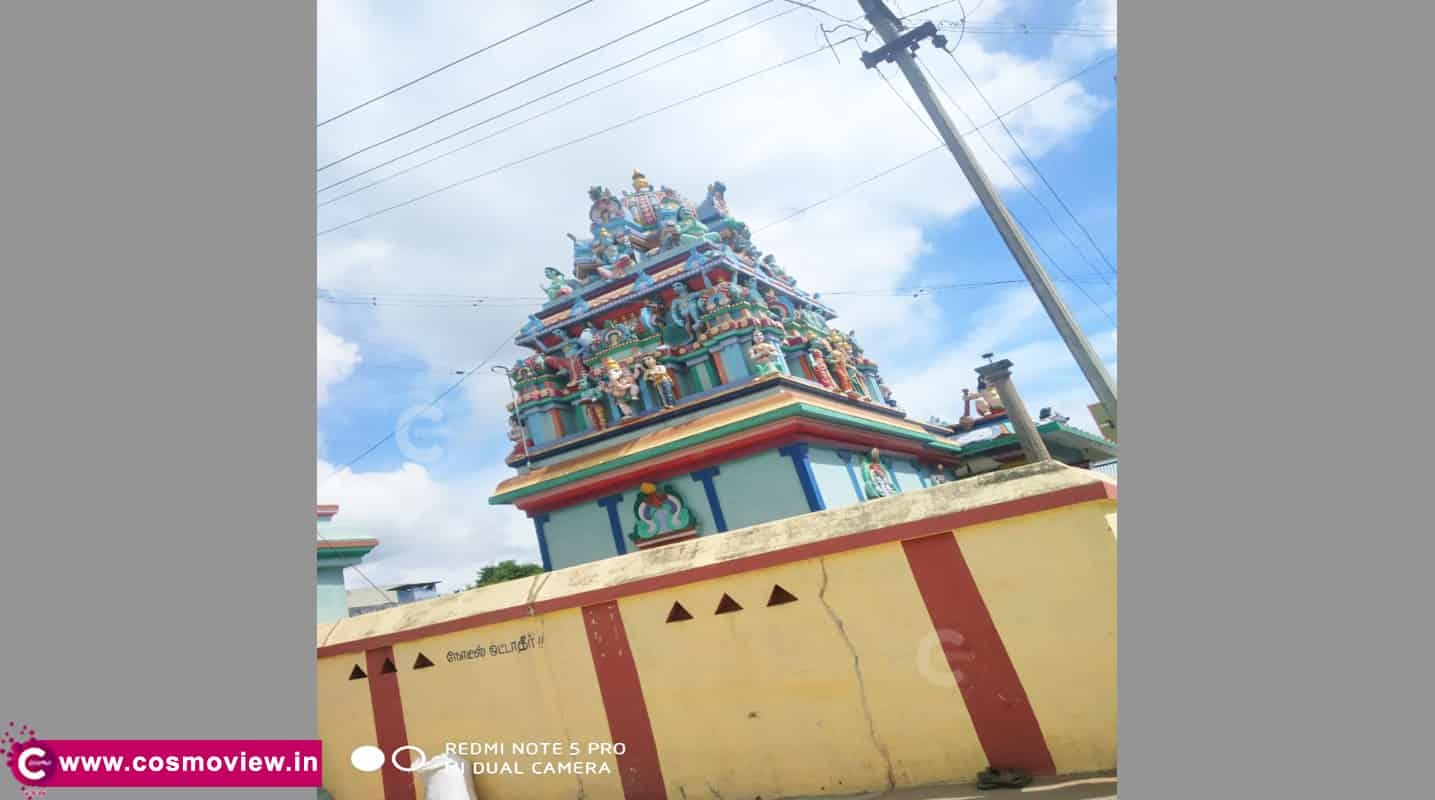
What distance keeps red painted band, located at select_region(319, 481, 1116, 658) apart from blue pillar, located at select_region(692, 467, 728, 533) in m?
5.90

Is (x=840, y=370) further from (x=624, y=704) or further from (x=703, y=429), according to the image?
(x=624, y=704)

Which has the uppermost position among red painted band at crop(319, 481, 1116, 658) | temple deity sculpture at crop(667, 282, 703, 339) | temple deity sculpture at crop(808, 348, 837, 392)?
temple deity sculpture at crop(667, 282, 703, 339)

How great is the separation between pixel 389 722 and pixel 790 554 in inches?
136

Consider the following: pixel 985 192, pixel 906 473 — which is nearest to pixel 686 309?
pixel 906 473

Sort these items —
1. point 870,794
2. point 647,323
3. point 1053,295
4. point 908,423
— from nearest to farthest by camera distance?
point 870,794
point 1053,295
point 647,323
point 908,423

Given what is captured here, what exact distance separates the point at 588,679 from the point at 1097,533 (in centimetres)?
306

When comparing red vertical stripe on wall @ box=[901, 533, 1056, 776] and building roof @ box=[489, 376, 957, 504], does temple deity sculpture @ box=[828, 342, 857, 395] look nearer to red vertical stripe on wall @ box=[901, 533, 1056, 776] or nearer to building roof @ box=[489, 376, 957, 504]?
building roof @ box=[489, 376, 957, 504]

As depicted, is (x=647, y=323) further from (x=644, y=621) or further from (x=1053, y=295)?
(x=644, y=621)

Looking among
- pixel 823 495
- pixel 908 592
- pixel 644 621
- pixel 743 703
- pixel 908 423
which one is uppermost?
pixel 908 423

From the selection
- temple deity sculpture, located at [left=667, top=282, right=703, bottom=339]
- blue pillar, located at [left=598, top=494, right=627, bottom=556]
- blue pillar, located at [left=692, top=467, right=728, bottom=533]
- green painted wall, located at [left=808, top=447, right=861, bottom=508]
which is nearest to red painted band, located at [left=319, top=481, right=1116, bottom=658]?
blue pillar, located at [left=692, top=467, right=728, bottom=533]

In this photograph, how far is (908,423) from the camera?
14.5 meters

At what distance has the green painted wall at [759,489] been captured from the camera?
1023 cm

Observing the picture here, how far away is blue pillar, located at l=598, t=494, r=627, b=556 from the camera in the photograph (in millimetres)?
11539
